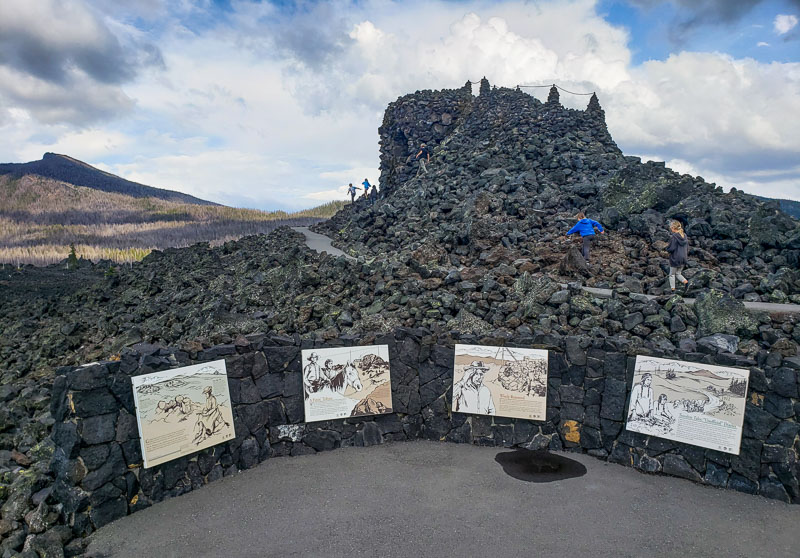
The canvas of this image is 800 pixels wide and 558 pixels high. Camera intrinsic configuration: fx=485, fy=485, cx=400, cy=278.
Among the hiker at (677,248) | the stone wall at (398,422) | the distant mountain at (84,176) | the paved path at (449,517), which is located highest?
the distant mountain at (84,176)

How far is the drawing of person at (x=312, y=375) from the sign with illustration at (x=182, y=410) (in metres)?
1.37

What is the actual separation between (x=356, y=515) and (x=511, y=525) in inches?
84.9

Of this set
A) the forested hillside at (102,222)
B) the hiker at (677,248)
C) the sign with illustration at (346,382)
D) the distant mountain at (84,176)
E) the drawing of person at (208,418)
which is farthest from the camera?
the distant mountain at (84,176)

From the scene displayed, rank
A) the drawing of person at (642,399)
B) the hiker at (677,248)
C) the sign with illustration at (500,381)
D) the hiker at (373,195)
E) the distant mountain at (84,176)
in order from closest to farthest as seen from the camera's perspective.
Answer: the drawing of person at (642,399), the sign with illustration at (500,381), the hiker at (677,248), the hiker at (373,195), the distant mountain at (84,176)

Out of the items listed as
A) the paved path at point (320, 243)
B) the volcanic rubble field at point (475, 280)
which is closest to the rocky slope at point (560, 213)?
the volcanic rubble field at point (475, 280)

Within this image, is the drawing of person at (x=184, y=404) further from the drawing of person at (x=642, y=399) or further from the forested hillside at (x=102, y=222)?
the forested hillside at (x=102, y=222)

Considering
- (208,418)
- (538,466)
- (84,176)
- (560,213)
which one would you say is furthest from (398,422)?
(84,176)

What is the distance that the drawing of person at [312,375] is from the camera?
347 inches

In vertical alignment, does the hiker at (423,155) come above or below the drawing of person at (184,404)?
above

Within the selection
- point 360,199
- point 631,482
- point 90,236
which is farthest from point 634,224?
point 90,236

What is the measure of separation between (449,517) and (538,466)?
218 cm

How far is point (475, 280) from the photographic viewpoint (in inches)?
521

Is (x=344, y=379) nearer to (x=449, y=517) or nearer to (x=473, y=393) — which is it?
(x=473, y=393)

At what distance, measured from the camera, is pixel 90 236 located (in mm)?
62062
